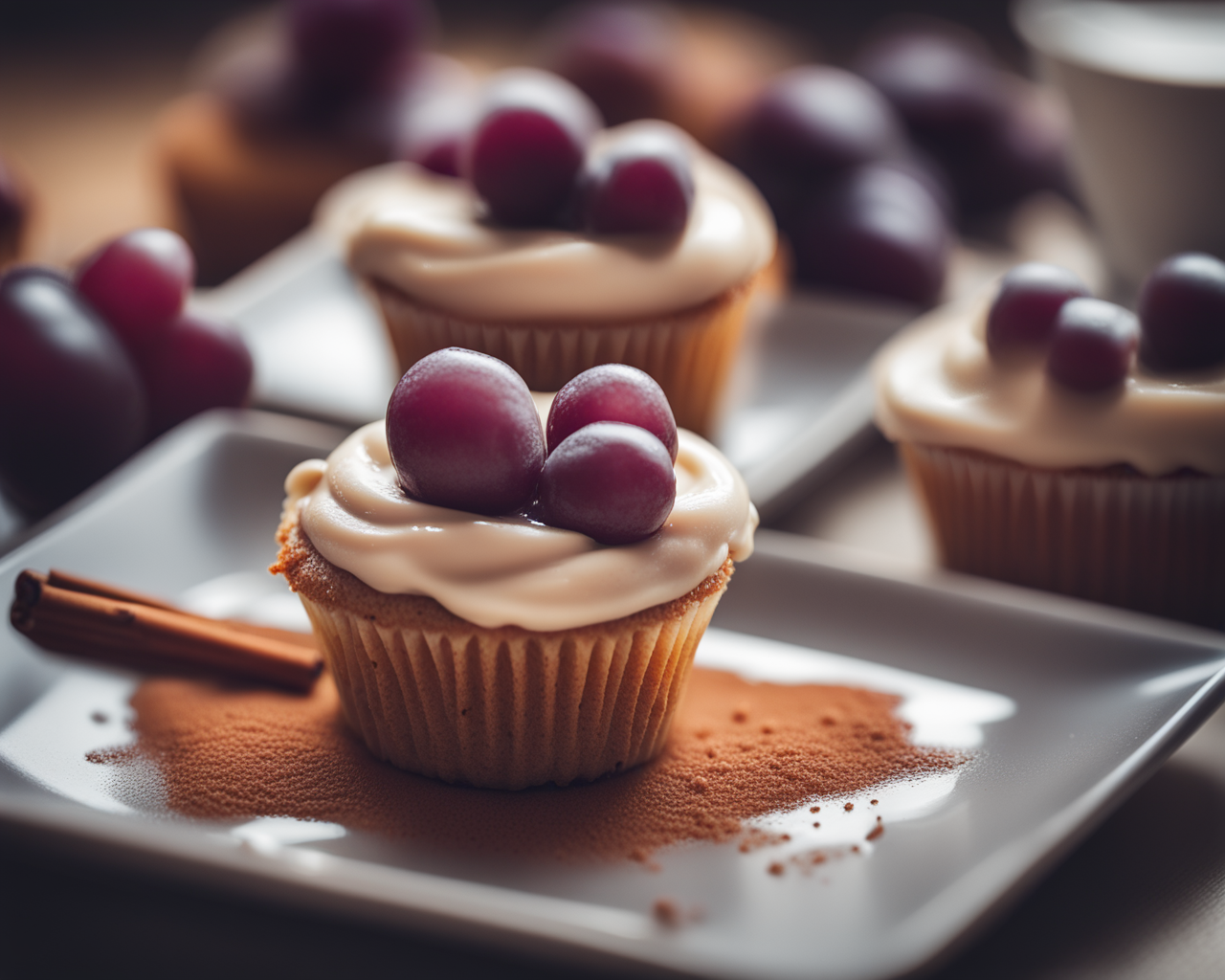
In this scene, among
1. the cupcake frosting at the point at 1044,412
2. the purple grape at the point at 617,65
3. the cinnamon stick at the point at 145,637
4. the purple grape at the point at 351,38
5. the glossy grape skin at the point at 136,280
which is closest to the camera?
the cinnamon stick at the point at 145,637

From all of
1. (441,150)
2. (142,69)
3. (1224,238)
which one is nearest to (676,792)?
(441,150)

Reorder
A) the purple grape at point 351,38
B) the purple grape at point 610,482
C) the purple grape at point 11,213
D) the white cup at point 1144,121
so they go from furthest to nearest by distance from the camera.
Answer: the purple grape at point 351,38
the purple grape at point 11,213
the white cup at point 1144,121
the purple grape at point 610,482

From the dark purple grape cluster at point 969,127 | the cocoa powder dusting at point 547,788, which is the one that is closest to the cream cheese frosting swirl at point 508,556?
the cocoa powder dusting at point 547,788

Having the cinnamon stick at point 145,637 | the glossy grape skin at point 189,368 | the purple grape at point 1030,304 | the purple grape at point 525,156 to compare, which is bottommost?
the cinnamon stick at point 145,637

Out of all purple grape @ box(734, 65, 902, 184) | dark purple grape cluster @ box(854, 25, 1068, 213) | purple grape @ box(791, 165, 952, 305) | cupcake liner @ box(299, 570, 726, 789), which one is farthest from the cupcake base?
dark purple grape cluster @ box(854, 25, 1068, 213)

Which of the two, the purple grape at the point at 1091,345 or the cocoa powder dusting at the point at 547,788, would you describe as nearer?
the cocoa powder dusting at the point at 547,788

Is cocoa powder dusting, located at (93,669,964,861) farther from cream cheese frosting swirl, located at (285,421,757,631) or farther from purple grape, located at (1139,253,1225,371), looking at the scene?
purple grape, located at (1139,253,1225,371)

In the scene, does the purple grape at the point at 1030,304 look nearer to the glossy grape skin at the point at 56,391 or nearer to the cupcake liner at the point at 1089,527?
the cupcake liner at the point at 1089,527
